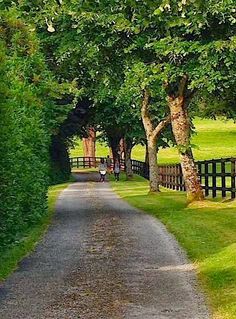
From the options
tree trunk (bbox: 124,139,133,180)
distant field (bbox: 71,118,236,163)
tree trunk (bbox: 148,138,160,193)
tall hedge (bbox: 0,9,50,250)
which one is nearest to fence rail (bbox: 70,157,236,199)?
tree trunk (bbox: 124,139,133,180)

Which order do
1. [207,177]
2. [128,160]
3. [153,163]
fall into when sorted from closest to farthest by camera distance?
[207,177], [153,163], [128,160]

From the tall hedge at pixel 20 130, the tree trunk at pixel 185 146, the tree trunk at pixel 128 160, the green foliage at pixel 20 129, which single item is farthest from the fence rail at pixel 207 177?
the tall hedge at pixel 20 130

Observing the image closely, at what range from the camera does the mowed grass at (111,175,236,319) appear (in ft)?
35.7

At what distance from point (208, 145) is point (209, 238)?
87370mm

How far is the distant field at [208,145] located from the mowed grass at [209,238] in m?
58.2

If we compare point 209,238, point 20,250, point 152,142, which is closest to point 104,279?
point 20,250

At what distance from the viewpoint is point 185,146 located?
87.1 ft

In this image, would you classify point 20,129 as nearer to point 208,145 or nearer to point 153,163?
point 153,163

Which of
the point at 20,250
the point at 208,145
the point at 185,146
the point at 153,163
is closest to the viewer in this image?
A: the point at 20,250

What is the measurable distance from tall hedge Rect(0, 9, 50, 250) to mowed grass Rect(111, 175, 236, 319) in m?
3.55

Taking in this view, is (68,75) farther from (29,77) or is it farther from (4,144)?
(4,144)

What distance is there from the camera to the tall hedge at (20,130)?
1411cm

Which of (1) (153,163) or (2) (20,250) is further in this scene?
(1) (153,163)

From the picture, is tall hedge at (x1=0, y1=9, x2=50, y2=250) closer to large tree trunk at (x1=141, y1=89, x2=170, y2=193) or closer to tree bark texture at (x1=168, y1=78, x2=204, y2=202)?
tree bark texture at (x1=168, y1=78, x2=204, y2=202)
